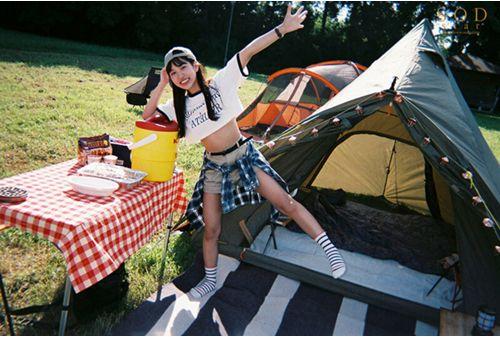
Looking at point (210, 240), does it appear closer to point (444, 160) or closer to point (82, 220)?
point (82, 220)

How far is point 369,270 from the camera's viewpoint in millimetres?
3443

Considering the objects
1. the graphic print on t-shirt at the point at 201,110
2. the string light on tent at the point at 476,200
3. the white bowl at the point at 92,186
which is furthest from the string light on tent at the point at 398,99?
the white bowl at the point at 92,186

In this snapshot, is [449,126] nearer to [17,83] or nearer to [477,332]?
[477,332]

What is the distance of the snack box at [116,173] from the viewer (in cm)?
250

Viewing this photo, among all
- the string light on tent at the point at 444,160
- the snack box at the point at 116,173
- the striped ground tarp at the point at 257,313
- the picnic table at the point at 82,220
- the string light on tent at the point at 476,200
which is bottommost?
the striped ground tarp at the point at 257,313

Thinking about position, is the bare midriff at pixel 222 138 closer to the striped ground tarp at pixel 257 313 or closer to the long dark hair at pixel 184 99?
the long dark hair at pixel 184 99

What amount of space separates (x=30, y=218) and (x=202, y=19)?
29.4m

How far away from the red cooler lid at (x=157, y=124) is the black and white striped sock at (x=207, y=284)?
3.58 feet

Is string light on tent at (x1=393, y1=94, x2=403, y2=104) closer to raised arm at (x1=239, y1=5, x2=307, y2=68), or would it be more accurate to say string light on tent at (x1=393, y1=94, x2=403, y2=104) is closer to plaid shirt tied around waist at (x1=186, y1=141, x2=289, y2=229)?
raised arm at (x1=239, y1=5, x2=307, y2=68)

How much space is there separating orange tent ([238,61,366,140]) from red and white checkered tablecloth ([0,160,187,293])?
503 centimetres

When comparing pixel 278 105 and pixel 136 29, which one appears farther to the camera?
pixel 136 29

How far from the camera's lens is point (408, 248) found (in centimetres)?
381

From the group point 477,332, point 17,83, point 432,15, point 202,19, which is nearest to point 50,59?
point 17,83

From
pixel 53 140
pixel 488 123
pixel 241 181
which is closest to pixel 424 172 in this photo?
pixel 241 181
